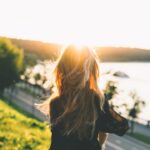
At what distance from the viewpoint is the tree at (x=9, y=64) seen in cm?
6483

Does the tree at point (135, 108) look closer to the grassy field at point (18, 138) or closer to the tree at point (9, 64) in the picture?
the tree at point (9, 64)

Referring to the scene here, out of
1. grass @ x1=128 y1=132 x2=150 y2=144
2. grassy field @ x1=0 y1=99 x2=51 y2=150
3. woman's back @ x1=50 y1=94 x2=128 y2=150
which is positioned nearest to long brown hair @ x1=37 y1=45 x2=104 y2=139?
woman's back @ x1=50 y1=94 x2=128 y2=150

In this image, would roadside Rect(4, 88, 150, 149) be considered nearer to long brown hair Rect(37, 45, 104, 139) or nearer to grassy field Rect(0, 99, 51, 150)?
grassy field Rect(0, 99, 51, 150)

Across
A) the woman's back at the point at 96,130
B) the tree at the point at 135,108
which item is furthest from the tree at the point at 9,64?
the woman's back at the point at 96,130

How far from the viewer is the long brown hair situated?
135 inches

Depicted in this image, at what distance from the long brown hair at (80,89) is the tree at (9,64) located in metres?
61.8

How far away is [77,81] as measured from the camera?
3471mm

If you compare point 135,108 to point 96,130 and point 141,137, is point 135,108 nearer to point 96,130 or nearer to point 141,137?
point 141,137

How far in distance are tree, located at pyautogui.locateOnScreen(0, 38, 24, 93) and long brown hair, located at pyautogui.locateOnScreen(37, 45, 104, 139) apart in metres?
61.8

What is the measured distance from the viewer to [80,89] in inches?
136

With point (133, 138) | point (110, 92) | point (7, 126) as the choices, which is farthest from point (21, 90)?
point (7, 126)

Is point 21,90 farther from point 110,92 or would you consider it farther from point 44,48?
point 44,48

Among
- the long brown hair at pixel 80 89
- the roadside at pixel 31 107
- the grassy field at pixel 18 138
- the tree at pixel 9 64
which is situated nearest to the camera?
the long brown hair at pixel 80 89

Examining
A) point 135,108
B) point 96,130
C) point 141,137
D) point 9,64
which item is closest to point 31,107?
point 9,64
